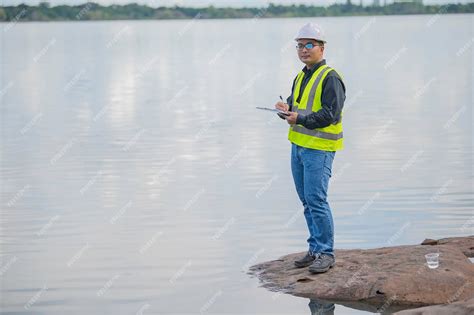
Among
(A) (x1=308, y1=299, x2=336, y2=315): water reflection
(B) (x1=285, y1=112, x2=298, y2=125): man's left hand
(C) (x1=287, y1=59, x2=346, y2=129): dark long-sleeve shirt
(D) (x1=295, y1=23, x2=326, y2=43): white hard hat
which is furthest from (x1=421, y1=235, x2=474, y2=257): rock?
(D) (x1=295, y1=23, x2=326, y2=43): white hard hat

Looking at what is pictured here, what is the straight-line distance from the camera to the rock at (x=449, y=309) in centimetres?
893

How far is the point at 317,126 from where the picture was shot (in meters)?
10.6

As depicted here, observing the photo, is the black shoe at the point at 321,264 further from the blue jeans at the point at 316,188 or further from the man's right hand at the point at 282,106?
the man's right hand at the point at 282,106

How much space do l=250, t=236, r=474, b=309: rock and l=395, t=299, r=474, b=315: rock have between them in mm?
844

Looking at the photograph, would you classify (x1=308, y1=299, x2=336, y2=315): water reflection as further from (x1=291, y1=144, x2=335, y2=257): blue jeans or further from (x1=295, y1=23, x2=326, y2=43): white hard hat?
(x1=295, y1=23, x2=326, y2=43): white hard hat

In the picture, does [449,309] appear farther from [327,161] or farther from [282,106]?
[282,106]

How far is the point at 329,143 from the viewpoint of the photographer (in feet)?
35.1

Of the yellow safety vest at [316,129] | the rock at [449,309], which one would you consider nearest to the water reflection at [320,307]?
the rock at [449,309]

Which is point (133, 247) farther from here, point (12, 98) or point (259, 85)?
point (259, 85)

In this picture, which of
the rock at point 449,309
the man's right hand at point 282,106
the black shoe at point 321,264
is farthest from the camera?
the black shoe at point 321,264

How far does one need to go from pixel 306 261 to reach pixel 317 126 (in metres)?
1.21

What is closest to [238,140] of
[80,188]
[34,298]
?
[80,188]

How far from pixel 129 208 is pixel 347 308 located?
571cm

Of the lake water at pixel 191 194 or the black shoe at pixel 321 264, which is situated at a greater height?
the black shoe at pixel 321 264
